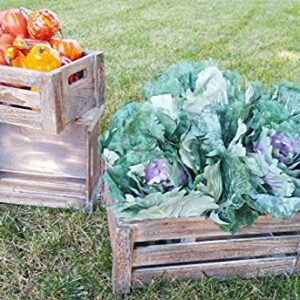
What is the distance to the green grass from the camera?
1.32m

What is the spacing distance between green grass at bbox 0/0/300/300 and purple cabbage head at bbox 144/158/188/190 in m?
0.31

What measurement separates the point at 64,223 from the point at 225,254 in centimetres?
56

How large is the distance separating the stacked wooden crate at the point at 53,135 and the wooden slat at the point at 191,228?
41 centimetres

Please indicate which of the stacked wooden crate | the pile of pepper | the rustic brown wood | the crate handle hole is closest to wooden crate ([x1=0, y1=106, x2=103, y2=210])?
the stacked wooden crate

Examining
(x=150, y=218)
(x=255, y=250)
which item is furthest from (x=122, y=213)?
(x=255, y=250)

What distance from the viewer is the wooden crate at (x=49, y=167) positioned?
5.20ft

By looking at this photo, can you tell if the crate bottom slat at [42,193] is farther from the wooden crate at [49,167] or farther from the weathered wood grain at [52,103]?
the weathered wood grain at [52,103]

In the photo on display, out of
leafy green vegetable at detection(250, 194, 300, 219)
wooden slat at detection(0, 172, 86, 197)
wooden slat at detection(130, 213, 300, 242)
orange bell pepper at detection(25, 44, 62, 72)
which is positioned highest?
orange bell pepper at detection(25, 44, 62, 72)

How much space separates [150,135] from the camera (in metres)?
1.21

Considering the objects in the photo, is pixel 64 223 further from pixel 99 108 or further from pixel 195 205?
pixel 195 205

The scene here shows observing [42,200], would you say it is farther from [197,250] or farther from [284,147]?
[284,147]

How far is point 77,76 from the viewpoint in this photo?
57.9 inches

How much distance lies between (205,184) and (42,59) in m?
0.58

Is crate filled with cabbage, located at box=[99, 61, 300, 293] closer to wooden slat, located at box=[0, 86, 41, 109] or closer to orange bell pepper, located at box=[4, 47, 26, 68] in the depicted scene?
wooden slat, located at box=[0, 86, 41, 109]
